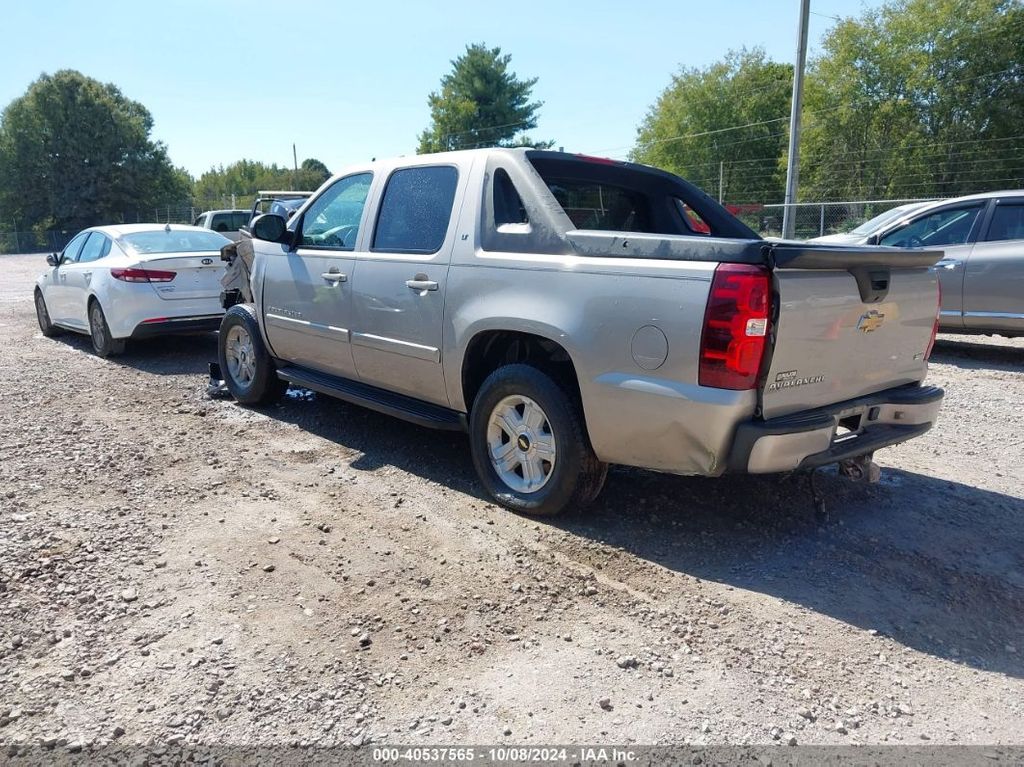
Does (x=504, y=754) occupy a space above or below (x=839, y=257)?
below

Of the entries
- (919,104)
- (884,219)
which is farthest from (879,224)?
(919,104)

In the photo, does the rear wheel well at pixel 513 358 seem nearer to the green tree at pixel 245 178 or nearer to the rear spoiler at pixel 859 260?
the rear spoiler at pixel 859 260

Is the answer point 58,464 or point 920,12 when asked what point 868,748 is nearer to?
point 58,464

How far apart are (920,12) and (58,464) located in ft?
156

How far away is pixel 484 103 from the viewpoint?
55.7 metres

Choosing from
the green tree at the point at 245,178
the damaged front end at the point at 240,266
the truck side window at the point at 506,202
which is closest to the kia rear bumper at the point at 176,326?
the damaged front end at the point at 240,266

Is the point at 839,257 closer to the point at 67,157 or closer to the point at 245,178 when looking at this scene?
the point at 67,157

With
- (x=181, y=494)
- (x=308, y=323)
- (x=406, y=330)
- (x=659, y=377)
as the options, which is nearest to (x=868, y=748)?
(x=659, y=377)

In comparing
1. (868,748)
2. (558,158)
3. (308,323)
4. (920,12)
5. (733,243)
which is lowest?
(868,748)

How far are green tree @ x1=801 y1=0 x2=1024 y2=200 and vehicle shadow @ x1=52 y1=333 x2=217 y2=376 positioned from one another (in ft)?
125

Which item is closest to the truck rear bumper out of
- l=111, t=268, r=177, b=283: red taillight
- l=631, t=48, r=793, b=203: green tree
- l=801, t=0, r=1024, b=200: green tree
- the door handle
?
the door handle

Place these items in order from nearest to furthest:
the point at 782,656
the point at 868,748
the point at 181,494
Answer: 1. the point at 868,748
2. the point at 782,656
3. the point at 181,494

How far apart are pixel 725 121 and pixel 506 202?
5876 centimetres

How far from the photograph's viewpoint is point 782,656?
2854 millimetres
